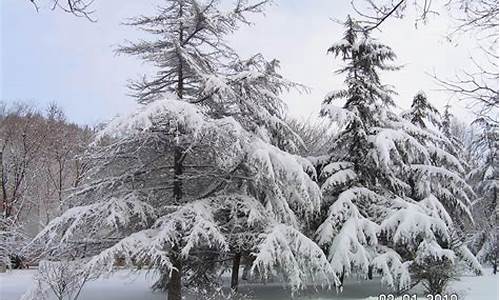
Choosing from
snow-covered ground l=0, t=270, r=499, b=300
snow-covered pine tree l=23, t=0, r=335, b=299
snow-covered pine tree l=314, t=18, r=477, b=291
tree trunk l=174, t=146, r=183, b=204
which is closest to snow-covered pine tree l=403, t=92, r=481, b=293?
snow-covered pine tree l=314, t=18, r=477, b=291

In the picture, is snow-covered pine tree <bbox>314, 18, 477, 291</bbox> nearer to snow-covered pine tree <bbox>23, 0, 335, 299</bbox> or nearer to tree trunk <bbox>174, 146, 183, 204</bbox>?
snow-covered pine tree <bbox>23, 0, 335, 299</bbox>

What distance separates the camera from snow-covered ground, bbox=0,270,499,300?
13219 millimetres

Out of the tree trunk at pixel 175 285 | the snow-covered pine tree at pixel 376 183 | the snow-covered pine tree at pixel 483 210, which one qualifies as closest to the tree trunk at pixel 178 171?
the tree trunk at pixel 175 285

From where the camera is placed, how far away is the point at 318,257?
10852 mm

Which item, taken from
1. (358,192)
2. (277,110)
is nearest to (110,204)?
(277,110)

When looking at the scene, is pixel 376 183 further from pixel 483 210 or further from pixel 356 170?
pixel 483 210

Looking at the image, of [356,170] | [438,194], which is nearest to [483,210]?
[438,194]

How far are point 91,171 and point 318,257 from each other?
540 cm

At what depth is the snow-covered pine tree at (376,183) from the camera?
13.2 m

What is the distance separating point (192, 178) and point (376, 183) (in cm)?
684

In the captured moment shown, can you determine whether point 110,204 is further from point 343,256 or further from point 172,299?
point 343,256

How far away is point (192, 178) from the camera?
11.1m

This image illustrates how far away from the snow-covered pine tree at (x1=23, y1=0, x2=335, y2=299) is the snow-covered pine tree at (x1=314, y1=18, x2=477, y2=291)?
190 centimetres

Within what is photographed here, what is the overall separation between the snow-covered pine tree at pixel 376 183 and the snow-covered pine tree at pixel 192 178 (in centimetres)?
190
